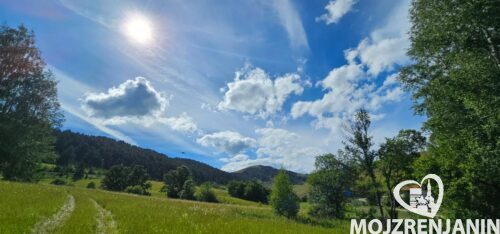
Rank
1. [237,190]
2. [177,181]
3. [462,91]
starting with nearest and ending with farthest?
[462,91]
[177,181]
[237,190]

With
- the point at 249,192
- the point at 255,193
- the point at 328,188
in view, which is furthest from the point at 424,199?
the point at 255,193

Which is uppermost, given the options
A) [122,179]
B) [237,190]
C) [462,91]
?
[462,91]

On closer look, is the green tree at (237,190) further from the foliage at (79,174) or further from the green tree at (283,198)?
the green tree at (283,198)

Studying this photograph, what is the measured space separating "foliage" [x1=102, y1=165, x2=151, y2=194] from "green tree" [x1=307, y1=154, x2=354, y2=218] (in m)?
85.2

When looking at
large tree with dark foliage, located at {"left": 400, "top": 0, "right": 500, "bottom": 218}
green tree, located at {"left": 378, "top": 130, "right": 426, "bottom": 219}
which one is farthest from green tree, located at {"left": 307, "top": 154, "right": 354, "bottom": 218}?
large tree with dark foliage, located at {"left": 400, "top": 0, "right": 500, "bottom": 218}

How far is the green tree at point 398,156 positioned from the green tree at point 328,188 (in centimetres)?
1928

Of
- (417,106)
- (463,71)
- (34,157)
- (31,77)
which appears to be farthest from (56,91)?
(463,71)

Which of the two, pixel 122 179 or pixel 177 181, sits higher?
pixel 177 181

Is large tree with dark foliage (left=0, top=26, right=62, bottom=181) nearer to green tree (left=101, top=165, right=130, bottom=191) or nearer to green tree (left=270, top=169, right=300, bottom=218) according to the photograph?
green tree (left=270, top=169, right=300, bottom=218)

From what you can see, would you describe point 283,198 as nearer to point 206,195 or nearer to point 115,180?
point 206,195

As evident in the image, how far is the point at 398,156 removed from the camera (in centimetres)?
4788

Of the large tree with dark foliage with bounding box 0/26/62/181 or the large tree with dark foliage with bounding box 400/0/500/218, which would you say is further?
the large tree with dark foliage with bounding box 0/26/62/181

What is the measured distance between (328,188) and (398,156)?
2591cm

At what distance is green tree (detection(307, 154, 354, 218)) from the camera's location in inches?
2744
